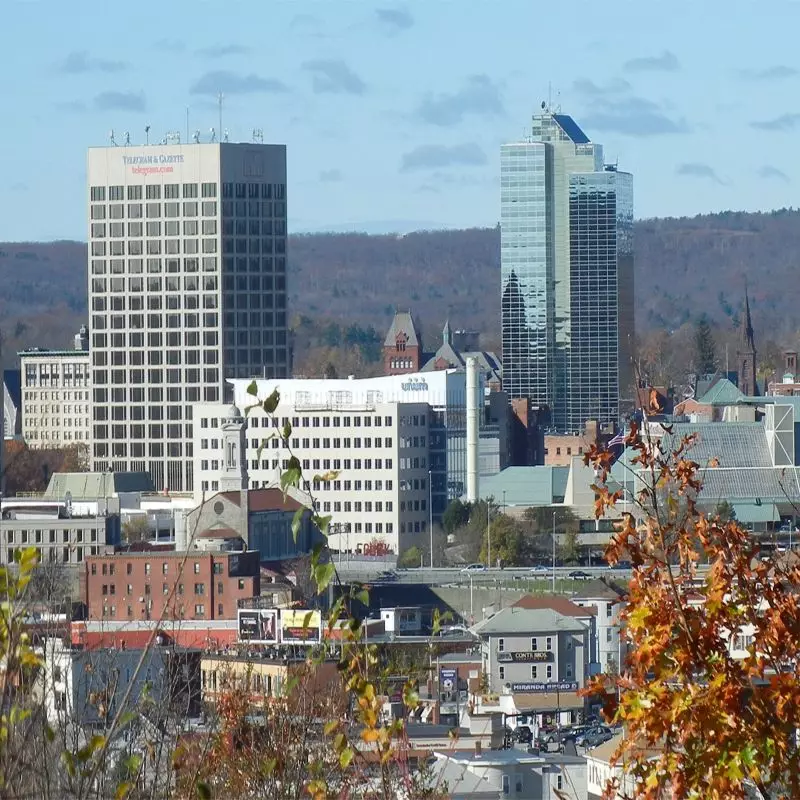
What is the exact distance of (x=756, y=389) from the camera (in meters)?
179

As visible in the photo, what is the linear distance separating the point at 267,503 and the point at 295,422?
20.4 m

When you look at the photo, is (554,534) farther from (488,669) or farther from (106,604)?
(488,669)

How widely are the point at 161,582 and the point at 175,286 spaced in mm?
58939

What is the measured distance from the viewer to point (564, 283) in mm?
162875

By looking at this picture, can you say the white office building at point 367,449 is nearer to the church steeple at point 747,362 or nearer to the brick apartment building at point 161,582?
the brick apartment building at point 161,582

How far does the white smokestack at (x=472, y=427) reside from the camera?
126312mm

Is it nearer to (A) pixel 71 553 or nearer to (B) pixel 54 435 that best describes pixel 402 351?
(B) pixel 54 435

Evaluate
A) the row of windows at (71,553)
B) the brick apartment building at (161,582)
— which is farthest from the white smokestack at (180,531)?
the brick apartment building at (161,582)

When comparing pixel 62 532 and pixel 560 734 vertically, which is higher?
pixel 62 532

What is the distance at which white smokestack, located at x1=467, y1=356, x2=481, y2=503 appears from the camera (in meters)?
126

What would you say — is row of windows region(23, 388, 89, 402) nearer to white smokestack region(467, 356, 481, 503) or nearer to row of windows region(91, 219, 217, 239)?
row of windows region(91, 219, 217, 239)

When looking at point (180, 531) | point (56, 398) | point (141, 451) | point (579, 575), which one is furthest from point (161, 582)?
point (56, 398)

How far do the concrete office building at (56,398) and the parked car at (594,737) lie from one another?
126 metres

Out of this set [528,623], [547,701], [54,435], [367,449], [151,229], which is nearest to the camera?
[547,701]
